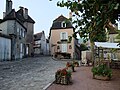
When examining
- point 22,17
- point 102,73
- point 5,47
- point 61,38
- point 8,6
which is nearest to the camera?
point 102,73

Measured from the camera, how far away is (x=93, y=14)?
199 inches

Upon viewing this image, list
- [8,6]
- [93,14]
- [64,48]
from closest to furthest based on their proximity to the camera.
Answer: [93,14] → [8,6] → [64,48]

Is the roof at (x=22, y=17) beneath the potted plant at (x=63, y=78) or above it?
above

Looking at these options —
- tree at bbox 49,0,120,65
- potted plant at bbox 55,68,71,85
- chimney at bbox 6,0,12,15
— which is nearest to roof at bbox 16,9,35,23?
chimney at bbox 6,0,12,15

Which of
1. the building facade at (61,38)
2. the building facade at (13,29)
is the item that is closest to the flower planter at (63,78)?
the building facade at (13,29)

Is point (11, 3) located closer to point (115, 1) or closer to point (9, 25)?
point (9, 25)

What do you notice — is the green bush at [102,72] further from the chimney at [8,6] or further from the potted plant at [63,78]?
the chimney at [8,6]

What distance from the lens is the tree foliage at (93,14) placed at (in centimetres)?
402

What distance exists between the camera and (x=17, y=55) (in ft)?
108

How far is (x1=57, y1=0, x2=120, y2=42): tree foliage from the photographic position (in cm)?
402

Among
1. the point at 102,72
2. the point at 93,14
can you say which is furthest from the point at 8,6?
the point at 93,14

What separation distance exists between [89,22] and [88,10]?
49 cm

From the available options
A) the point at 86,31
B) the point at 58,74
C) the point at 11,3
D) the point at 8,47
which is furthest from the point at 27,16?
the point at 86,31

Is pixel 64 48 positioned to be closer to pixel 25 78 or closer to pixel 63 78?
pixel 25 78
